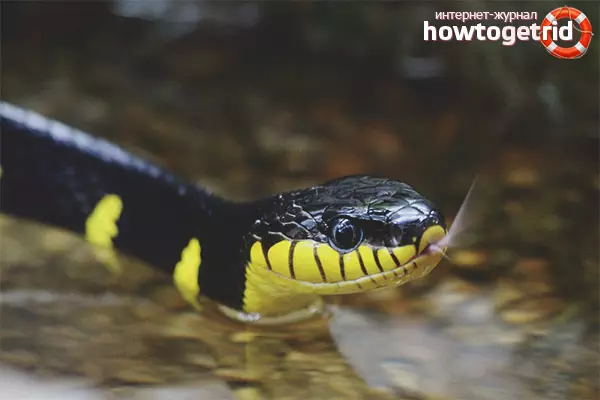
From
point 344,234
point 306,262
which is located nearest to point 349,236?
point 344,234

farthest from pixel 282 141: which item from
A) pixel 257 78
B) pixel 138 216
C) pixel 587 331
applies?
pixel 587 331

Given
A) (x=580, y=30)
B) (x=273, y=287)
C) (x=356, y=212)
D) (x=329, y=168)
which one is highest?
(x=580, y=30)

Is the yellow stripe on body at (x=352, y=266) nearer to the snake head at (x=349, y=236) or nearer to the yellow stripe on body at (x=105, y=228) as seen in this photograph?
the snake head at (x=349, y=236)

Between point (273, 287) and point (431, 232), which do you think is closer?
point (431, 232)

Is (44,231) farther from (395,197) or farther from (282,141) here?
(395,197)

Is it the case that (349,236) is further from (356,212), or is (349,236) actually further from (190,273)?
(190,273)

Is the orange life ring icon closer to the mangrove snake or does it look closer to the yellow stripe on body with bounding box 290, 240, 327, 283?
the mangrove snake

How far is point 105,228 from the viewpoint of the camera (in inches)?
70.6

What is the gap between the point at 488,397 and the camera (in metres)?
1.32

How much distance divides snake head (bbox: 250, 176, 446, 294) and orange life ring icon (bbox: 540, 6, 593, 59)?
485 mm

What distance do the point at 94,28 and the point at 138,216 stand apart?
33.5 inches

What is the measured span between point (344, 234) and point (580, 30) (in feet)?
2.37

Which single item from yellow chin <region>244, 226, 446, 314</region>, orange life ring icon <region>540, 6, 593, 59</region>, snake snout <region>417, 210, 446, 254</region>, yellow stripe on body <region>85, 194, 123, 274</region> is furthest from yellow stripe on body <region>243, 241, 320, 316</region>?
orange life ring icon <region>540, 6, 593, 59</region>

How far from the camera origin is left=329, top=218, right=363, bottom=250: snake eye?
130cm
